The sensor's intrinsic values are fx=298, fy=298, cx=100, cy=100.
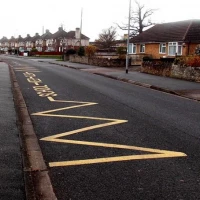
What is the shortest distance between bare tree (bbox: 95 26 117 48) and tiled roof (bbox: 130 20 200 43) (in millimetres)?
41816

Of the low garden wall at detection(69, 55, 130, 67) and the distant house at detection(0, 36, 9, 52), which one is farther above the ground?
the distant house at detection(0, 36, 9, 52)

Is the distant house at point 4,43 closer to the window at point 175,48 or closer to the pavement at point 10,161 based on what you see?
the window at point 175,48

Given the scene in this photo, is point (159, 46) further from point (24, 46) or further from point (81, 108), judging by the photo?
point (24, 46)

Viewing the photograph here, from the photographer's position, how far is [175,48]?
39.3 meters

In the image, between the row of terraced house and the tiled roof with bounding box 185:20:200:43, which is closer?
the tiled roof with bounding box 185:20:200:43

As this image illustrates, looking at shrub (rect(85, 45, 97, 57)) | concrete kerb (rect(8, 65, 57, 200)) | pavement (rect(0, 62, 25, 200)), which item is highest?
shrub (rect(85, 45, 97, 57))

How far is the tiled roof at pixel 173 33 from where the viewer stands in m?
38.4

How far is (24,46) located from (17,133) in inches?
5371

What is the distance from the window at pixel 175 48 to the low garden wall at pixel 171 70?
12183 mm

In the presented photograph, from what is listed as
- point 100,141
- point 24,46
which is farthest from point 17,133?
point 24,46

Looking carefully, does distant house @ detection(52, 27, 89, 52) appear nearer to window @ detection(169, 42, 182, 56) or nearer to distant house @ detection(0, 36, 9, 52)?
window @ detection(169, 42, 182, 56)

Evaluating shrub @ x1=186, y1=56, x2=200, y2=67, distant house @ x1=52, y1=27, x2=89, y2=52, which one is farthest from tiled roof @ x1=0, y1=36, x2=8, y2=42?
shrub @ x1=186, y1=56, x2=200, y2=67

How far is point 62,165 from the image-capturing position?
4.90 m

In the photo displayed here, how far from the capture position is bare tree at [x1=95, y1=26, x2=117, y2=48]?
89.9 metres
